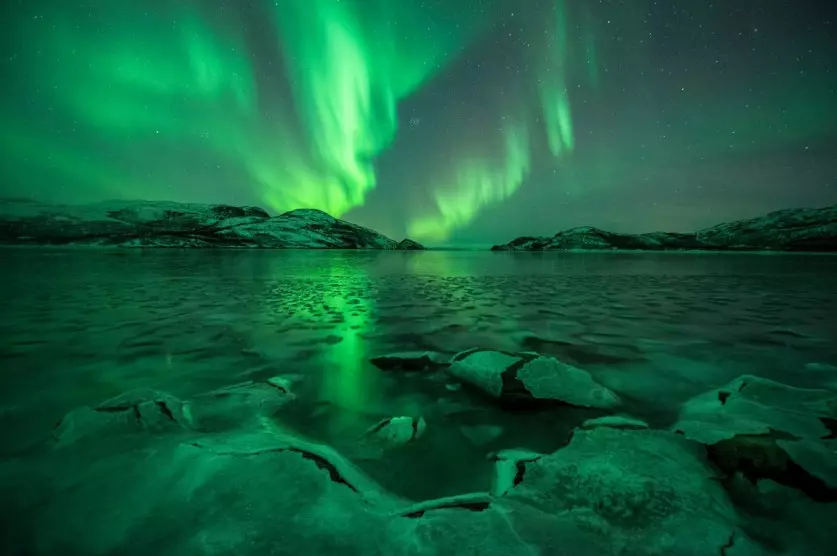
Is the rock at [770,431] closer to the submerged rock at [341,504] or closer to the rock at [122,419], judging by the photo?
the submerged rock at [341,504]

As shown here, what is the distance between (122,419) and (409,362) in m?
4.32

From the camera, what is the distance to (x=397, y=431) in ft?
14.0

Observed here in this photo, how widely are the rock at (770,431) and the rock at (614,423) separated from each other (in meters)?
0.43

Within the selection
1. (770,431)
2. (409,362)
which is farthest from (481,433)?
(770,431)

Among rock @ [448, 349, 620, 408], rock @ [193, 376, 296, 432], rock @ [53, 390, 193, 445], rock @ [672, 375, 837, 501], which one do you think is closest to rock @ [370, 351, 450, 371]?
rock @ [448, 349, 620, 408]

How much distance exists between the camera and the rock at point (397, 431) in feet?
13.6

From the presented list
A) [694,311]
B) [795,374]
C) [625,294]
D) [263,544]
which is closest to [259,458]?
[263,544]

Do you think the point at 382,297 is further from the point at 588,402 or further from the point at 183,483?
the point at 183,483

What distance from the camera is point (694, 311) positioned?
43.0 feet

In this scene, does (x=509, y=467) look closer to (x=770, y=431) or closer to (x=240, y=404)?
(x=770, y=431)

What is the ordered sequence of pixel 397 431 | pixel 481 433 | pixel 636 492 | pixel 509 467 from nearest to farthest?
pixel 636 492 < pixel 509 467 < pixel 397 431 < pixel 481 433

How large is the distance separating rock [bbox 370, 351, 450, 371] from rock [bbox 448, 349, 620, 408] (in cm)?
99

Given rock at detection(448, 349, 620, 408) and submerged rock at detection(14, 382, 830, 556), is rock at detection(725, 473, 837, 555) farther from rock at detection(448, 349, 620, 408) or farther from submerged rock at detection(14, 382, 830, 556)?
rock at detection(448, 349, 620, 408)

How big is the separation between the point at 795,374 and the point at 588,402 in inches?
187
